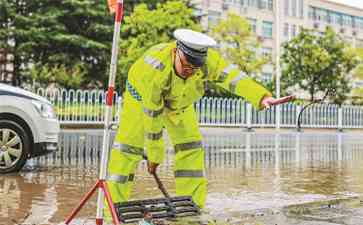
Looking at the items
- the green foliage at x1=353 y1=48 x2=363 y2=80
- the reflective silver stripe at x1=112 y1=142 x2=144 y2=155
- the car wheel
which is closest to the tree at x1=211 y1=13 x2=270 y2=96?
the green foliage at x1=353 y1=48 x2=363 y2=80

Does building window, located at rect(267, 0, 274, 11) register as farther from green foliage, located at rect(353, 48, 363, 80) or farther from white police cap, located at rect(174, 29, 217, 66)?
white police cap, located at rect(174, 29, 217, 66)

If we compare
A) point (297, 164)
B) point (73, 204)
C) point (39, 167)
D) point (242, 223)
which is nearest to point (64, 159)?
point (39, 167)

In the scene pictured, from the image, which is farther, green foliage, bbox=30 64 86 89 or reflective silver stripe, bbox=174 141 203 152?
green foliage, bbox=30 64 86 89

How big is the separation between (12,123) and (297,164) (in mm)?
5202

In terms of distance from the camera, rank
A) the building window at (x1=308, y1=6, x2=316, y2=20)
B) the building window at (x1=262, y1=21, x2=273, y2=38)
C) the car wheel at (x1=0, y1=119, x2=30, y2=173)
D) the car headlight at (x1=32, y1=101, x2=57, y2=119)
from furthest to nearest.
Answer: the building window at (x1=308, y1=6, x2=316, y2=20) → the building window at (x1=262, y1=21, x2=273, y2=38) → the car headlight at (x1=32, y1=101, x2=57, y2=119) → the car wheel at (x1=0, y1=119, x2=30, y2=173)

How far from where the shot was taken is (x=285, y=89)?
4022cm

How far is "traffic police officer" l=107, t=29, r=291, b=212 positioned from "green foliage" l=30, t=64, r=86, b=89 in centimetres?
2824

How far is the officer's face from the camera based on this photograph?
465 centimetres

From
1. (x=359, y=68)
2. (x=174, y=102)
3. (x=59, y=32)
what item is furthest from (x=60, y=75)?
(x=174, y=102)

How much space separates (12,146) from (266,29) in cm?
5848

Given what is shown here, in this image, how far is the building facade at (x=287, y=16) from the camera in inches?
2308

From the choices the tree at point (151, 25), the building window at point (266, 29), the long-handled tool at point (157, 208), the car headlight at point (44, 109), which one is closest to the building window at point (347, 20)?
the building window at point (266, 29)

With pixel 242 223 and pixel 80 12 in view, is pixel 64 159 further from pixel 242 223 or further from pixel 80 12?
pixel 80 12

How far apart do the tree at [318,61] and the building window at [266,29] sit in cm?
2500
